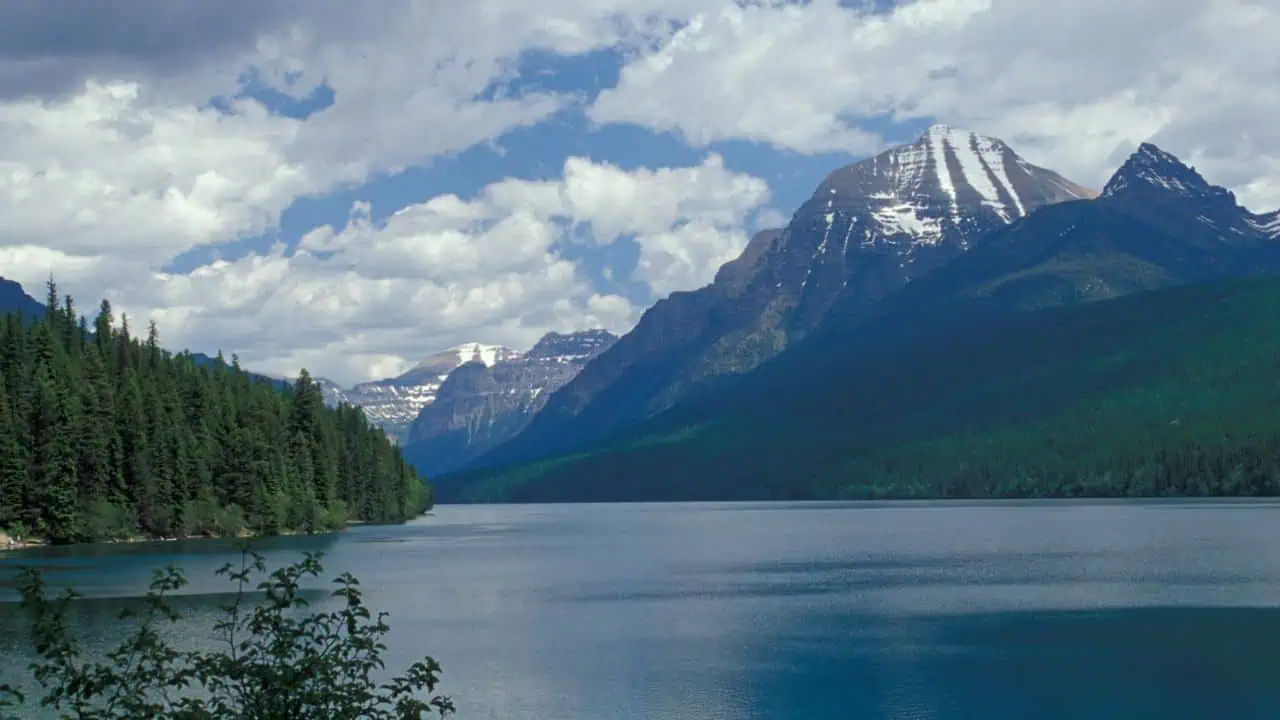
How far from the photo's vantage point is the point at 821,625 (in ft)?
263

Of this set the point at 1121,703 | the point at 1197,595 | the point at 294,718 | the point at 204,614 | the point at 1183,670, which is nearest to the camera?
the point at 294,718

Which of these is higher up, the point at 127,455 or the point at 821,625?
the point at 127,455

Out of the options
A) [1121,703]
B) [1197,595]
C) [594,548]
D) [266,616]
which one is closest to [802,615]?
[1197,595]

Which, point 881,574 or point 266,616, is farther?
point 881,574

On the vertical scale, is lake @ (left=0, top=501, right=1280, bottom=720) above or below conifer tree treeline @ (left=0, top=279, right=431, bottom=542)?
below

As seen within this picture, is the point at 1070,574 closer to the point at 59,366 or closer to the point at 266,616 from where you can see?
the point at 266,616

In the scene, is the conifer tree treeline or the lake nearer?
the lake

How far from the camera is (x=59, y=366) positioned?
A: 566ft

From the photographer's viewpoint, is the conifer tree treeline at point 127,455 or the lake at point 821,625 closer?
the lake at point 821,625

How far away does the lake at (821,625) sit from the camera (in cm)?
5490

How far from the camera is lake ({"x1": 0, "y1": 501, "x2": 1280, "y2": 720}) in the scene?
180 ft

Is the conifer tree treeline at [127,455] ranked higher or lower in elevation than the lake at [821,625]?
higher

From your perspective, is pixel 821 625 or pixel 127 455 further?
pixel 127 455

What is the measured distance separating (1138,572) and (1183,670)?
5059 centimetres
